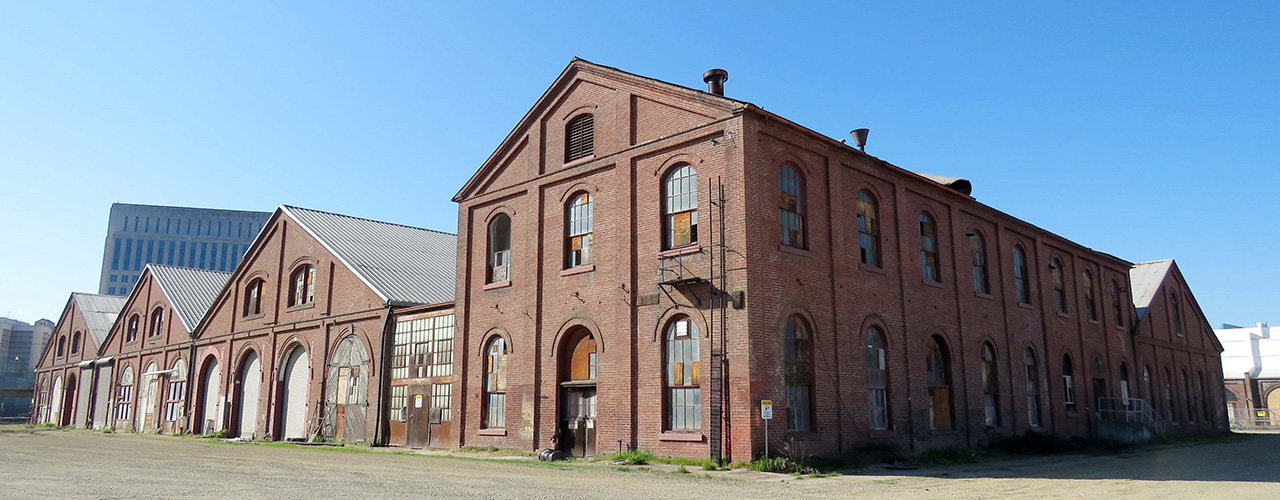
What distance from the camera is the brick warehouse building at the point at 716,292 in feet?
57.4

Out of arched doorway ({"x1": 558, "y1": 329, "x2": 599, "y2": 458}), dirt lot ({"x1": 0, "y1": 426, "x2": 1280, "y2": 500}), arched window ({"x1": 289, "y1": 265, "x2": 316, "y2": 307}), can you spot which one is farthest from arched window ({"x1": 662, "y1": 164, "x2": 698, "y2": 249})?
arched window ({"x1": 289, "y1": 265, "x2": 316, "y2": 307})

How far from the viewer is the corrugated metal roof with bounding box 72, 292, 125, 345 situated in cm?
4825

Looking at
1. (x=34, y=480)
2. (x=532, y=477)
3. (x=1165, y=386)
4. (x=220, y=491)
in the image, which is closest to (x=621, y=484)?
(x=532, y=477)

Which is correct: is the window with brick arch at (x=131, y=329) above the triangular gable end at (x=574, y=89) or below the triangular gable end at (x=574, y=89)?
below

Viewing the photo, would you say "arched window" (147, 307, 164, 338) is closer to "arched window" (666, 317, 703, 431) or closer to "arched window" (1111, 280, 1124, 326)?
"arched window" (666, 317, 703, 431)

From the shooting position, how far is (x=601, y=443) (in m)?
18.9

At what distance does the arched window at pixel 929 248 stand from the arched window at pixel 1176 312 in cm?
2146

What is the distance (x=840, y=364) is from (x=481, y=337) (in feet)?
31.2

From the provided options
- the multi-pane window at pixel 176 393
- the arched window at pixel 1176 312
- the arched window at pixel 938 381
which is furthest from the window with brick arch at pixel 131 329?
the arched window at pixel 1176 312

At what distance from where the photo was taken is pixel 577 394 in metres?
20.1

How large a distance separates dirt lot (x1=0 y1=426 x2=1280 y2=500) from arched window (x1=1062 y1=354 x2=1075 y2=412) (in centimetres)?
738

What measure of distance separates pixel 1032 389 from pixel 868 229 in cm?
939

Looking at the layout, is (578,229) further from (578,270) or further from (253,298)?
(253,298)

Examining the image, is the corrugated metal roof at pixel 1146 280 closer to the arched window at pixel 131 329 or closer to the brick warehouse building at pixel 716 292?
the brick warehouse building at pixel 716 292
